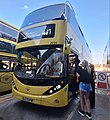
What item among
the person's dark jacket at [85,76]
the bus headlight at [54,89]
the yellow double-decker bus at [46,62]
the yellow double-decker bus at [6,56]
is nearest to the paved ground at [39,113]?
the yellow double-decker bus at [46,62]

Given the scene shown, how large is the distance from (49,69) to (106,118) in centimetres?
247

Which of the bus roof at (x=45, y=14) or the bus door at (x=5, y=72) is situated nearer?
the bus roof at (x=45, y=14)

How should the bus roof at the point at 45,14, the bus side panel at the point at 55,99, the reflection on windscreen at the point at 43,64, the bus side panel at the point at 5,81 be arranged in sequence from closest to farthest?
the bus side panel at the point at 55,99 < the reflection on windscreen at the point at 43,64 < the bus roof at the point at 45,14 < the bus side panel at the point at 5,81

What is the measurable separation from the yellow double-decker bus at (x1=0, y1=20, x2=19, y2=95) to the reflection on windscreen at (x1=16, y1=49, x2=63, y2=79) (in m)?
2.67

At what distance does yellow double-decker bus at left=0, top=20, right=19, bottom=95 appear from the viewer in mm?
8086

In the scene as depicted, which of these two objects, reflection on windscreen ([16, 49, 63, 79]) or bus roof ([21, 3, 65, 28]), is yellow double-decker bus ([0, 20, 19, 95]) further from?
reflection on windscreen ([16, 49, 63, 79])

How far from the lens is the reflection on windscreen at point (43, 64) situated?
17.0 ft

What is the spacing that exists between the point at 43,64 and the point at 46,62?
0.13m

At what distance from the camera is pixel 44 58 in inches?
212

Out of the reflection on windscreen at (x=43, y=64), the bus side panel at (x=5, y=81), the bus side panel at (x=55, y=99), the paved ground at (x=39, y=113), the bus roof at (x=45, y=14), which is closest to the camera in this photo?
the bus side panel at (x=55, y=99)

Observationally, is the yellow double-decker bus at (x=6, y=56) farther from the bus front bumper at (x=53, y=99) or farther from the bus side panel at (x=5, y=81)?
the bus front bumper at (x=53, y=99)

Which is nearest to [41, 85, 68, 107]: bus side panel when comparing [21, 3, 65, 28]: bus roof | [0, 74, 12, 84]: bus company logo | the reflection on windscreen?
the reflection on windscreen

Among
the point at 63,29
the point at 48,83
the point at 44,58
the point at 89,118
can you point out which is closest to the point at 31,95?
the point at 48,83

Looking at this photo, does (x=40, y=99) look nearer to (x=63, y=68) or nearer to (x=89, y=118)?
(x=63, y=68)
